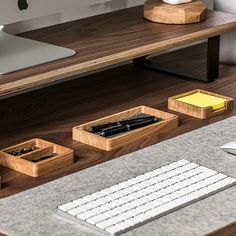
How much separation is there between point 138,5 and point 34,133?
28.8 inches

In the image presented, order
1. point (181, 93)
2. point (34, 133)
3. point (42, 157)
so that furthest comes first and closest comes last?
point (181, 93) → point (34, 133) → point (42, 157)

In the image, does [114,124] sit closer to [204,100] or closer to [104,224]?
[204,100]

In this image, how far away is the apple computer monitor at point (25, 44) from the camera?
1.83 m

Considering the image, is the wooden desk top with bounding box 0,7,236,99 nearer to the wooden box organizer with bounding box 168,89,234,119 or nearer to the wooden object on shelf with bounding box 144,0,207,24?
the wooden object on shelf with bounding box 144,0,207,24

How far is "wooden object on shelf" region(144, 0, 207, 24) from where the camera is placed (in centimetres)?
216

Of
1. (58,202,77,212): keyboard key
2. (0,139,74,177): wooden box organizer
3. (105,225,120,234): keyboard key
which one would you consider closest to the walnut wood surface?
(0,139,74,177): wooden box organizer

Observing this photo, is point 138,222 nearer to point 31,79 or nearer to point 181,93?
point 31,79

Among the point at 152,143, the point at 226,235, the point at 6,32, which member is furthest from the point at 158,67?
the point at 226,235

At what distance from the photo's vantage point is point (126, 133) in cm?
174

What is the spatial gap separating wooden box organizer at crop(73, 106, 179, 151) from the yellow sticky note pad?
0.36 feet

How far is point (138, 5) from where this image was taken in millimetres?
2422

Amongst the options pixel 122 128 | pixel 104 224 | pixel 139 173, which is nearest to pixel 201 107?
pixel 122 128

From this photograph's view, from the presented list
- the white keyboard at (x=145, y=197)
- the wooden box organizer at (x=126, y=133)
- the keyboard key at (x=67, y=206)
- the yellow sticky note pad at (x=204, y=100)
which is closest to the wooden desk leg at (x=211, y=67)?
the yellow sticky note pad at (x=204, y=100)

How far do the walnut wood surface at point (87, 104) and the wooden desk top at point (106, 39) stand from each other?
7 centimetres
